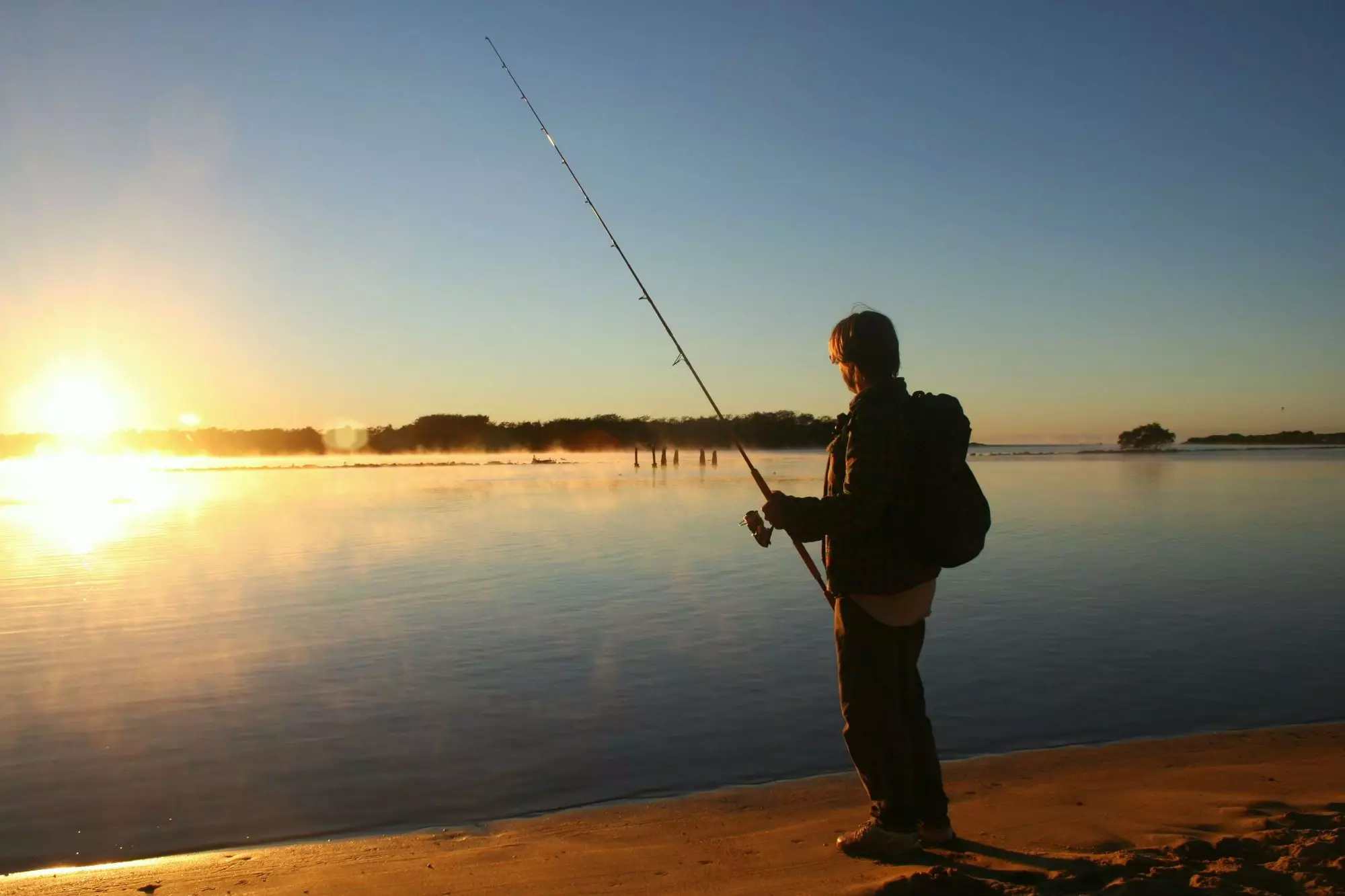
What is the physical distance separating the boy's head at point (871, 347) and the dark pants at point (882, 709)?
941mm

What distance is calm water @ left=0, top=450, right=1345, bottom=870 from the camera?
5.52 meters

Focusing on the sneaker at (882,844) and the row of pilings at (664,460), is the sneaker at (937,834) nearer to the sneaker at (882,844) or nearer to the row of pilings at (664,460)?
the sneaker at (882,844)

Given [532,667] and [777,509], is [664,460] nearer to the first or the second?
[532,667]

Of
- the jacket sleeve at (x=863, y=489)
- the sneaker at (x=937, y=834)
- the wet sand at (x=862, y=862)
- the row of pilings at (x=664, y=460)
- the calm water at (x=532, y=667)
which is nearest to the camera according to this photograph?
the wet sand at (x=862, y=862)

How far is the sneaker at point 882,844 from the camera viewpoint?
3.89 metres

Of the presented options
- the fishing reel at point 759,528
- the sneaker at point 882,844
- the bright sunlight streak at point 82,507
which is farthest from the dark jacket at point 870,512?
the bright sunlight streak at point 82,507

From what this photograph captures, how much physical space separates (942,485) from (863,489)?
0.31 metres

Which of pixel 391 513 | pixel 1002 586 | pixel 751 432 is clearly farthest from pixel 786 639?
pixel 751 432

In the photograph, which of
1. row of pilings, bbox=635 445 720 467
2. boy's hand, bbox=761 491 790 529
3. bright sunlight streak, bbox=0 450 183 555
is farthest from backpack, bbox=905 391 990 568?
row of pilings, bbox=635 445 720 467

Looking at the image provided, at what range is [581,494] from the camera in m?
35.9

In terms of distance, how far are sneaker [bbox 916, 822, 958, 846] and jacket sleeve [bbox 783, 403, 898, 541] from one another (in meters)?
1.31

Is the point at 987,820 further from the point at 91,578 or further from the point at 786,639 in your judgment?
the point at 91,578

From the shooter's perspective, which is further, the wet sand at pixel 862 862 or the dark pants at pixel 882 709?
the dark pants at pixel 882 709

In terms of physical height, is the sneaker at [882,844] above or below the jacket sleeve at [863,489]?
below
